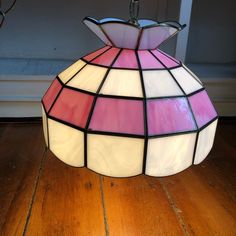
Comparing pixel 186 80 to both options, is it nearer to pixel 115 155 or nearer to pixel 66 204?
pixel 115 155

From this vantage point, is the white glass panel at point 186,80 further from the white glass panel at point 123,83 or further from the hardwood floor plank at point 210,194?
the hardwood floor plank at point 210,194

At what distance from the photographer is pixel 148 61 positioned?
1.02ft

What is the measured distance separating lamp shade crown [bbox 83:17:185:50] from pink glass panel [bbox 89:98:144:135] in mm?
75

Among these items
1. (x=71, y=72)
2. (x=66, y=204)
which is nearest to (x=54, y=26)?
(x=66, y=204)

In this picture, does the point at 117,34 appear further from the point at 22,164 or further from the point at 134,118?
the point at 22,164

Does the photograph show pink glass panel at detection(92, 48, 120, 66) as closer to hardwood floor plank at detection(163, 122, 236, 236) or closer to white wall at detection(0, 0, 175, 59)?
hardwood floor plank at detection(163, 122, 236, 236)

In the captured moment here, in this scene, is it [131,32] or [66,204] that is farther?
[66,204]

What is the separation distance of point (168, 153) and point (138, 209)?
40 centimetres

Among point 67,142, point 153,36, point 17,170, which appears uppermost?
point 153,36

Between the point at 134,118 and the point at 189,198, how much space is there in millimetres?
503

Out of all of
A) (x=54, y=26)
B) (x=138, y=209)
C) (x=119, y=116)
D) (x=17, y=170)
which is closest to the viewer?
(x=119, y=116)

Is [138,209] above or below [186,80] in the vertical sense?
below

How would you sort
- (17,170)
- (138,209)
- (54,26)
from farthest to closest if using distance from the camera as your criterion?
(54,26), (17,170), (138,209)

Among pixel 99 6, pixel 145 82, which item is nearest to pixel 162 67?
pixel 145 82
